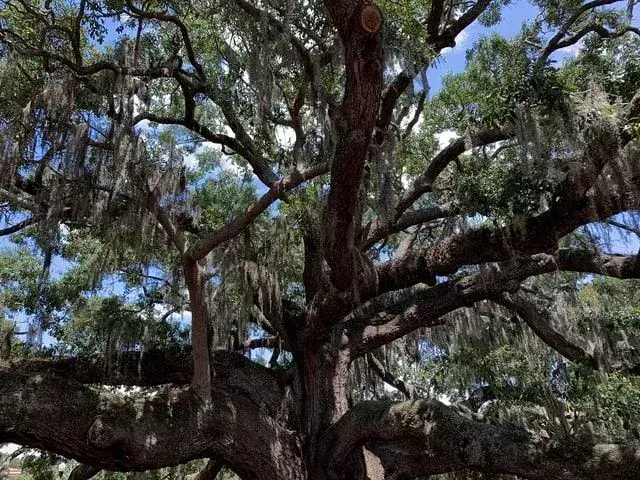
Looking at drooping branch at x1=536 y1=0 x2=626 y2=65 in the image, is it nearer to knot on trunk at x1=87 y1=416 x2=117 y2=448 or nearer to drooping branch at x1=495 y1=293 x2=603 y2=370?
drooping branch at x1=495 y1=293 x2=603 y2=370

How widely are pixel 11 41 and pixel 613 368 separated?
7.52 metres

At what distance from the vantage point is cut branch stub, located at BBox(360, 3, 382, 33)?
10.1 ft

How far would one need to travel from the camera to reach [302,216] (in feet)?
19.1

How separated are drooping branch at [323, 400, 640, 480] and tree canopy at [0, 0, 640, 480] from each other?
0.7 inches

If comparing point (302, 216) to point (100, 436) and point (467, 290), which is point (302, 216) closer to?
point (467, 290)

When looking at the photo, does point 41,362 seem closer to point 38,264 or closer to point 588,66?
point 38,264

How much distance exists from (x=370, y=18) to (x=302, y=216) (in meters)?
2.94

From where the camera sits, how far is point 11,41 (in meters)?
5.01

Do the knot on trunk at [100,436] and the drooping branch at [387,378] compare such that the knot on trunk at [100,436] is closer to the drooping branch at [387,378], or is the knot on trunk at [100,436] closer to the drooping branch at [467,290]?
the drooping branch at [467,290]

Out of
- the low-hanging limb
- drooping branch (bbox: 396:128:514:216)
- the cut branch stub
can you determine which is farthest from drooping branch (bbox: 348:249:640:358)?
the cut branch stub

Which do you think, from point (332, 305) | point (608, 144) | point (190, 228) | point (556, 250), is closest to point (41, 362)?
point (190, 228)

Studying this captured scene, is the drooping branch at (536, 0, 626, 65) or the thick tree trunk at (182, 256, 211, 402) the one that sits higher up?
the drooping branch at (536, 0, 626, 65)

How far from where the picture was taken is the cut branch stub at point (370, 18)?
3.06 meters

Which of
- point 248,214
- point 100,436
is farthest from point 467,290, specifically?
point 100,436
